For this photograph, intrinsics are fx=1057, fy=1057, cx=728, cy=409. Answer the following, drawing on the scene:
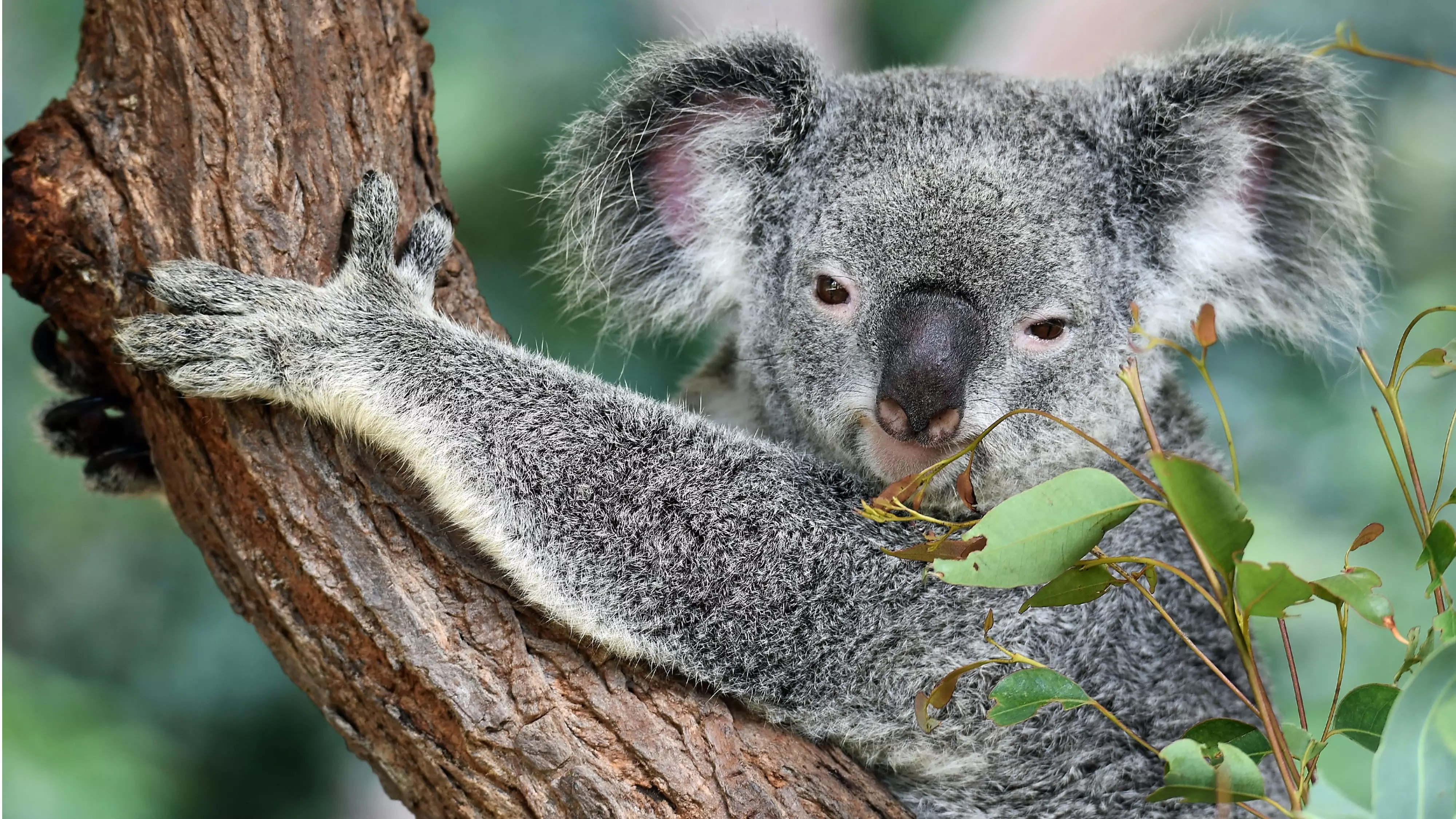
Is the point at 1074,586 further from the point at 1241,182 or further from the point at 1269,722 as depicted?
the point at 1241,182

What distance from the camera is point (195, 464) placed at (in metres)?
1.77

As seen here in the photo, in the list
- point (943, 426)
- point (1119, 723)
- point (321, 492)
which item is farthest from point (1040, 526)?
point (321, 492)

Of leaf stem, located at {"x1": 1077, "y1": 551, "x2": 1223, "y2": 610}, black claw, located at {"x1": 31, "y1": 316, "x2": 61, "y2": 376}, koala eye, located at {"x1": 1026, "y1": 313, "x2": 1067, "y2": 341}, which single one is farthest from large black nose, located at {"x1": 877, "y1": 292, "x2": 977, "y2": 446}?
black claw, located at {"x1": 31, "y1": 316, "x2": 61, "y2": 376}

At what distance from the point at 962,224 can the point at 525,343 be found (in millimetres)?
1613

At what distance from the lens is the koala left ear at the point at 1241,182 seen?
2.05 meters

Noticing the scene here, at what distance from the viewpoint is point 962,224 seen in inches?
74.4

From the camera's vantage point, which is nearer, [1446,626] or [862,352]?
[1446,626]

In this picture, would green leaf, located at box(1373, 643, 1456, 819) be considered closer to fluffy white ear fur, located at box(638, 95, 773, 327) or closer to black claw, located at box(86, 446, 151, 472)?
fluffy white ear fur, located at box(638, 95, 773, 327)

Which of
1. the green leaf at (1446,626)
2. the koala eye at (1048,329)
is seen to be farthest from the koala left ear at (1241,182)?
the green leaf at (1446,626)

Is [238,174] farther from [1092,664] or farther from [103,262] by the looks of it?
[1092,664]

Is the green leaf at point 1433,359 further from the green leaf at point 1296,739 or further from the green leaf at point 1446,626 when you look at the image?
the green leaf at point 1296,739

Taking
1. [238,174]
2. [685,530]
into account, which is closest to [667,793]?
[685,530]

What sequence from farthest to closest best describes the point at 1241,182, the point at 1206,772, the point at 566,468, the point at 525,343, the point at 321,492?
1. the point at 525,343
2. the point at 1241,182
3. the point at 566,468
4. the point at 321,492
5. the point at 1206,772

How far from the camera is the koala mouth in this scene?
1.86m
